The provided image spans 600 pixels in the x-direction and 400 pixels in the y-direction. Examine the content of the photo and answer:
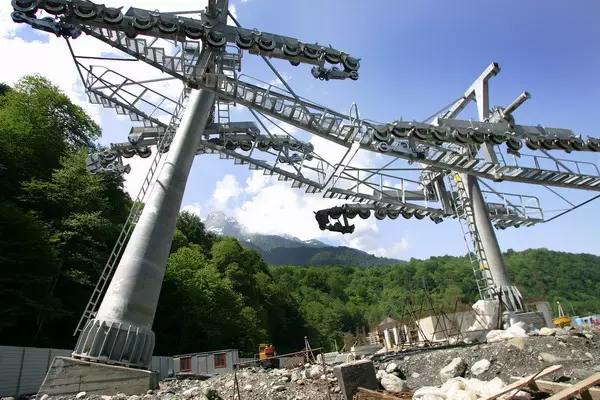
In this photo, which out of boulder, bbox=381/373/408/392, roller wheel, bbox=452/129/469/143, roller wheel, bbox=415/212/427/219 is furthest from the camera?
roller wheel, bbox=415/212/427/219

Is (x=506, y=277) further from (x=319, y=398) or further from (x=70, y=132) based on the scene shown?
(x=70, y=132)

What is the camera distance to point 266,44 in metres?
13.2

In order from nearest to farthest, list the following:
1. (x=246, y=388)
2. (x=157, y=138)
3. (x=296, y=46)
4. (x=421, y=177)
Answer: (x=246, y=388), (x=296, y=46), (x=157, y=138), (x=421, y=177)

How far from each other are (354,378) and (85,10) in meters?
13.0

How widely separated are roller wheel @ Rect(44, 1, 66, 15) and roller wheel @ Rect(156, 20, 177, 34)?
2812 mm

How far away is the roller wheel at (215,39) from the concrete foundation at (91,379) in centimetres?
1011

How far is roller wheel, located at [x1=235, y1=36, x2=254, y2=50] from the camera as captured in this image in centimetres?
1314

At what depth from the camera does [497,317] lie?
15914 millimetres

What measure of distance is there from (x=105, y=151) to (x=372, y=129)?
1252 centimetres

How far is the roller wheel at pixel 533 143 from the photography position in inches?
620

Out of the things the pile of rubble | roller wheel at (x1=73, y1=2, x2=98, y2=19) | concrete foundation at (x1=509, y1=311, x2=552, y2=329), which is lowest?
the pile of rubble

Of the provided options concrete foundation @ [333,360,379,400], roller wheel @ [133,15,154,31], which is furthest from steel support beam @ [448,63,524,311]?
roller wheel @ [133,15,154,31]

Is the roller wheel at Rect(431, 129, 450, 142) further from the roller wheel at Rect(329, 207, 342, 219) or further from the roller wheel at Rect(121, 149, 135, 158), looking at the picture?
the roller wheel at Rect(121, 149, 135, 158)

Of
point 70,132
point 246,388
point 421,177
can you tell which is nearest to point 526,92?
point 421,177
